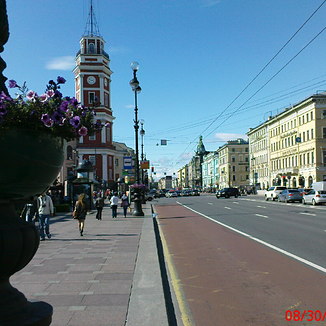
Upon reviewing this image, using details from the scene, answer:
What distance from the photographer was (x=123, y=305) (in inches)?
223

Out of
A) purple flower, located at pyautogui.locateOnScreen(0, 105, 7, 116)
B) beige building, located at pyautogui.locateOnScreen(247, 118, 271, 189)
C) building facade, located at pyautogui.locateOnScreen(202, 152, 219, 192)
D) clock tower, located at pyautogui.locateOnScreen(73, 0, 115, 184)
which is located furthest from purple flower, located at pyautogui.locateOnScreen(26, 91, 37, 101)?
building facade, located at pyautogui.locateOnScreen(202, 152, 219, 192)

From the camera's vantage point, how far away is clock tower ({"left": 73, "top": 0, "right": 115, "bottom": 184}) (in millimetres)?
71500

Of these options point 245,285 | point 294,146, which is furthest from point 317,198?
point 294,146

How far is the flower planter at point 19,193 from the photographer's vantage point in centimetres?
296

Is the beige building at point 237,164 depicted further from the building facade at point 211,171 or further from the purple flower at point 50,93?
the purple flower at point 50,93

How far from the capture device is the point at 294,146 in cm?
7925

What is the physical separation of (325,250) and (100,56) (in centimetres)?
6579

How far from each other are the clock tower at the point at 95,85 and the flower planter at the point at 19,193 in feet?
220

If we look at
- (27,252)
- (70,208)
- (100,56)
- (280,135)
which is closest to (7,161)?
(27,252)

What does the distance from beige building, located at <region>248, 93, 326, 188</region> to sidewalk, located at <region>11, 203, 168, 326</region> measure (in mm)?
62697

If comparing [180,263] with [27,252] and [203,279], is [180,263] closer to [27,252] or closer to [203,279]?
[203,279]

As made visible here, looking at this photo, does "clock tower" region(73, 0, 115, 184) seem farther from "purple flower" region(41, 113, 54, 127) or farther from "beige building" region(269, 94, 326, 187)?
"purple flower" region(41, 113, 54, 127)

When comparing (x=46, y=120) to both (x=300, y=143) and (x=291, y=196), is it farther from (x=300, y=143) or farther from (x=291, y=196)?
(x=300, y=143)

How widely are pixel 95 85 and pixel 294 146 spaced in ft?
127
